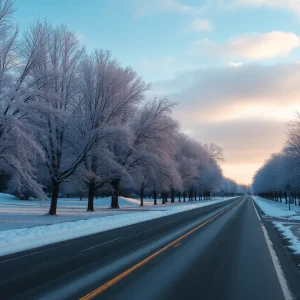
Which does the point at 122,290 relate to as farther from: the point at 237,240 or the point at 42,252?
the point at 237,240

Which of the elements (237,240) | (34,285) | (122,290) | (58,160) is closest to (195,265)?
(122,290)

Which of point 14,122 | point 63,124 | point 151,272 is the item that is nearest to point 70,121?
point 63,124

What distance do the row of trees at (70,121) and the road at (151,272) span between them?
11.0 metres

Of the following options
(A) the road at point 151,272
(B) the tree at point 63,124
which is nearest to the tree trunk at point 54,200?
(B) the tree at point 63,124

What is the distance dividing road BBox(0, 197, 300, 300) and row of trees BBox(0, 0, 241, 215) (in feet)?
36.1

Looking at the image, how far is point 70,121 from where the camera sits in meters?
32.1

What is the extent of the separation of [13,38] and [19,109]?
182 inches

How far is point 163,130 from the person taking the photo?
44906mm

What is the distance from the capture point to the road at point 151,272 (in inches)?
286

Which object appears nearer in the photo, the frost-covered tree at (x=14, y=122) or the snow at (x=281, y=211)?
the frost-covered tree at (x=14, y=122)

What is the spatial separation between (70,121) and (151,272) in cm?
2431

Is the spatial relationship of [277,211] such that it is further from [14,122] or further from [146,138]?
[14,122]

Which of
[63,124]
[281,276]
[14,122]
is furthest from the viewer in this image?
[63,124]

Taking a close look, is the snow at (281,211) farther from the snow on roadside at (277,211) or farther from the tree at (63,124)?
the tree at (63,124)
